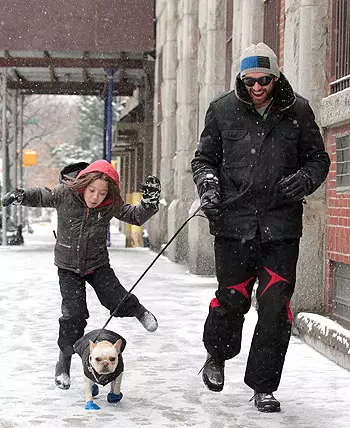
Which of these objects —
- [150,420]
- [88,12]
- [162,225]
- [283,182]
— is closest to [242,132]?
[283,182]

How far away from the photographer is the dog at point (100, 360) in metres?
6.08

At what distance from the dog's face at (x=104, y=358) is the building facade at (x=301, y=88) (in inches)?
118

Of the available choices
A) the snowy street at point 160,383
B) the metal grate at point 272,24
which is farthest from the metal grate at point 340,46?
the metal grate at point 272,24

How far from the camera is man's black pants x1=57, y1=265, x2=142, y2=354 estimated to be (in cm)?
688

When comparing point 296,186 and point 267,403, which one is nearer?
point 296,186

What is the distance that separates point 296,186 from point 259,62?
29.0 inches

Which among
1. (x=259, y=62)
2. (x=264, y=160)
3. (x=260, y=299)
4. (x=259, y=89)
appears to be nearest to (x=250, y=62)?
(x=259, y=62)

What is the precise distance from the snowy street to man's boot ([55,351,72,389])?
3.0 inches

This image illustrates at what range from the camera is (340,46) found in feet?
30.1

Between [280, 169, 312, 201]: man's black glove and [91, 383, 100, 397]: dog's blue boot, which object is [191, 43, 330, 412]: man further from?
[91, 383, 100, 397]: dog's blue boot

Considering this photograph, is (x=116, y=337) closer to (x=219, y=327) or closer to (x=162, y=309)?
(x=219, y=327)

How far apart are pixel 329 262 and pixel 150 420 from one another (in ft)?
11.8

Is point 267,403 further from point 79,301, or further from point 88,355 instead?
point 79,301

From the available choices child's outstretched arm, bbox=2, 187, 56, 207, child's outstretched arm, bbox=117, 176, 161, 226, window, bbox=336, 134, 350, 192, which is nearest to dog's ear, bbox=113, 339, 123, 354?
child's outstretched arm, bbox=117, 176, 161, 226
